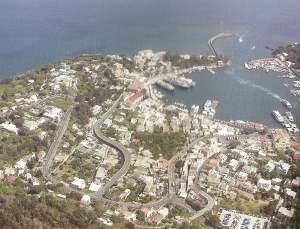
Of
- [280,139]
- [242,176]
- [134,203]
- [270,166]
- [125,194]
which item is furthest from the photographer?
[280,139]

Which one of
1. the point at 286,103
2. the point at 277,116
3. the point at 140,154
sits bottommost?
the point at 140,154

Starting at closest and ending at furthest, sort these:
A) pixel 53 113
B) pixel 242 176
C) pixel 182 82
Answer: pixel 242 176 → pixel 53 113 → pixel 182 82

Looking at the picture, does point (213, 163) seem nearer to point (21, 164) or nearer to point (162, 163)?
point (162, 163)

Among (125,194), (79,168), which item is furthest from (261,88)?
(125,194)

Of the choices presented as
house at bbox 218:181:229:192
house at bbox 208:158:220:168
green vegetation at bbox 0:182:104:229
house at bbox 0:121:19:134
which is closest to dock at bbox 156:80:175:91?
house at bbox 208:158:220:168

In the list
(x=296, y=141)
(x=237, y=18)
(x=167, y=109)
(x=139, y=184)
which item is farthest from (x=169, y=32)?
(x=139, y=184)
